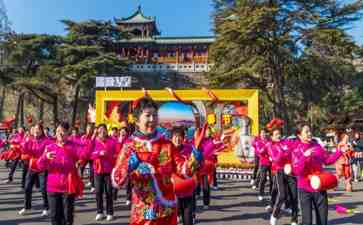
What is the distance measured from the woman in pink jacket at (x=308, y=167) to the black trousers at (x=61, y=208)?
3.41 metres

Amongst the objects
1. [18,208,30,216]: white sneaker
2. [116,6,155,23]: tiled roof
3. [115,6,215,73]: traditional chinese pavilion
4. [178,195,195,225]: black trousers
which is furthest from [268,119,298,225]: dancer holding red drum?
[116,6,155,23]: tiled roof

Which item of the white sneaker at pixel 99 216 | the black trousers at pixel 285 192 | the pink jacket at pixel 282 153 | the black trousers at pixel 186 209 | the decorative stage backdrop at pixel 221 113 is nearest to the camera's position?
the black trousers at pixel 186 209

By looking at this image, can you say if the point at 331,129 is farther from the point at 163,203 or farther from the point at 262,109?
A: the point at 163,203

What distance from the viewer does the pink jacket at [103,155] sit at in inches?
329

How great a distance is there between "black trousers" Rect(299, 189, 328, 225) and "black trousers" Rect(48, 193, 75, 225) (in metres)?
3.42

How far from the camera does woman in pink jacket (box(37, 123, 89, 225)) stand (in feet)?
20.9

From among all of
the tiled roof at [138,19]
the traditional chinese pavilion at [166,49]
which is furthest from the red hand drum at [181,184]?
the tiled roof at [138,19]

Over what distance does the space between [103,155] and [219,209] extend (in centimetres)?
303

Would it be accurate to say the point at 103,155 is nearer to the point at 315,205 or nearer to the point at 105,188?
the point at 105,188

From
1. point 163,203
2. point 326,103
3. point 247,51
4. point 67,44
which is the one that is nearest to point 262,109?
point 326,103

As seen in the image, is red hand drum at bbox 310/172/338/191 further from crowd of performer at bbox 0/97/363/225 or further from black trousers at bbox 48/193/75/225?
black trousers at bbox 48/193/75/225

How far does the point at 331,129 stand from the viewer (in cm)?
4003

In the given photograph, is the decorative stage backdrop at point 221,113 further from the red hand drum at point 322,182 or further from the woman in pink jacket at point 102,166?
the red hand drum at point 322,182

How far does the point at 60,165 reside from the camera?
651 centimetres
